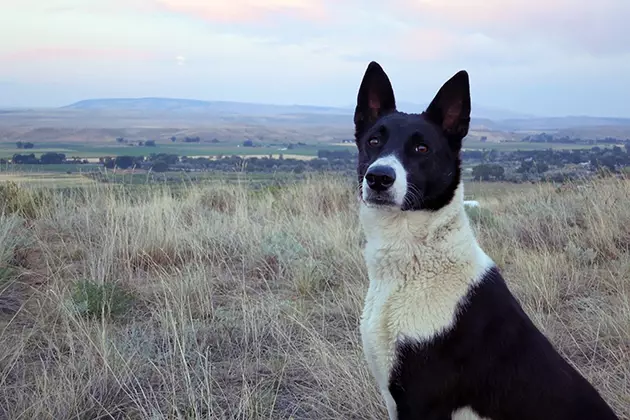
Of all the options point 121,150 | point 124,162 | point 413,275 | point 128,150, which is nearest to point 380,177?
point 413,275

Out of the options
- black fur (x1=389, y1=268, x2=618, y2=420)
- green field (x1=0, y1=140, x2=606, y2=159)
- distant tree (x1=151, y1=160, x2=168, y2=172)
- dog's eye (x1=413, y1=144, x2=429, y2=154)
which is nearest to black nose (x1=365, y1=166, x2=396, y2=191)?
dog's eye (x1=413, y1=144, x2=429, y2=154)

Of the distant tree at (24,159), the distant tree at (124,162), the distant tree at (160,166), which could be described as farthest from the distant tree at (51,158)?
the distant tree at (160,166)

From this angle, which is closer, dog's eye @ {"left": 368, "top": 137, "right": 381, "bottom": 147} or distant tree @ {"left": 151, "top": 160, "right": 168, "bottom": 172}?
dog's eye @ {"left": 368, "top": 137, "right": 381, "bottom": 147}

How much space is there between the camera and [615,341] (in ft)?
12.7

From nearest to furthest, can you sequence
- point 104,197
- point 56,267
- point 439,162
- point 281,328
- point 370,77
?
1. point 439,162
2. point 370,77
3. point 281,328
4. point 56,267
5. point 104,197

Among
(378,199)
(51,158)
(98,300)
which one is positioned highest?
(378,199)

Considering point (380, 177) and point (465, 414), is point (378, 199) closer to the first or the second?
point (380, 177)

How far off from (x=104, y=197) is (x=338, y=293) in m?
4.22

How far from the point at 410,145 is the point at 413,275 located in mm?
548

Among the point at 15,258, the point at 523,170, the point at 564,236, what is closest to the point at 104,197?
the point at 15,258

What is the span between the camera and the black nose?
2404mm

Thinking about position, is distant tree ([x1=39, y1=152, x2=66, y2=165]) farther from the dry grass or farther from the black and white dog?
the black and white dog

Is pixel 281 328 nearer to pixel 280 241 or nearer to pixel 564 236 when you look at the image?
pixel 280 241

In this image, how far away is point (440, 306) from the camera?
2285 mm
